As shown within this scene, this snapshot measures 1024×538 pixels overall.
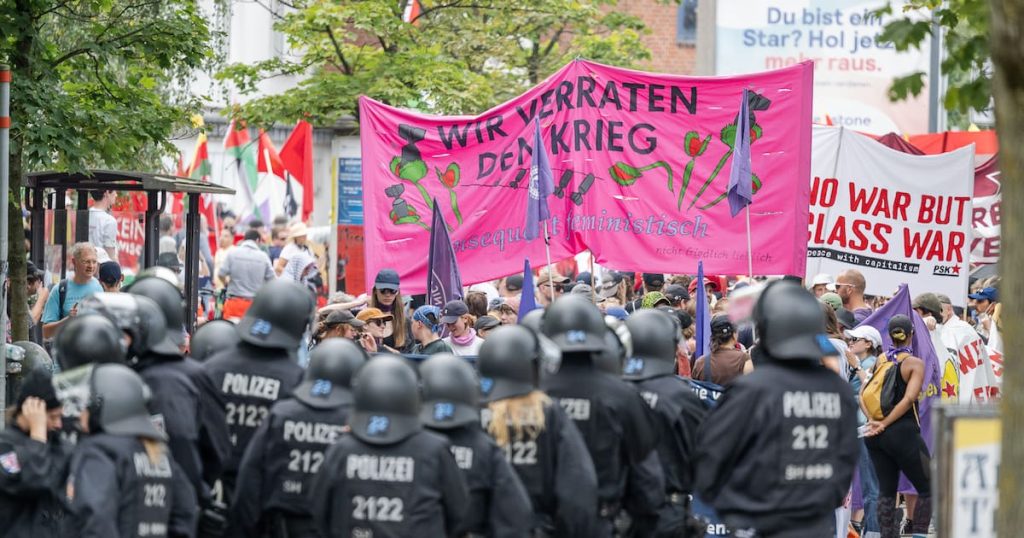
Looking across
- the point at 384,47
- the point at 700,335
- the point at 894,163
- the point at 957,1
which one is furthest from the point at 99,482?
the point at 384,47

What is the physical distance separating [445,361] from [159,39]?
6.67 m

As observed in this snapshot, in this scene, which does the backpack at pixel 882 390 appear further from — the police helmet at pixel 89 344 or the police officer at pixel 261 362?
the police helmet at pixel 89 344

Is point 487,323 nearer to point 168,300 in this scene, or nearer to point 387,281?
point 387,281

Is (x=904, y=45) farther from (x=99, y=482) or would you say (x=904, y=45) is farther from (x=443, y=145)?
(x=443, y=145)

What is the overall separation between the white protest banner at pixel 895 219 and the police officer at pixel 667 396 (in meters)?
7.04

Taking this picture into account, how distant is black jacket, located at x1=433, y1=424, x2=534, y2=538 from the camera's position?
272 inches

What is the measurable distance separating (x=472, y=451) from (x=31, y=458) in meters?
1.94

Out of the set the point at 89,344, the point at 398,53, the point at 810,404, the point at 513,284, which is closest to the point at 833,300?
the point at 513,284

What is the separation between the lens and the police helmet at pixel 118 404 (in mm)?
6719

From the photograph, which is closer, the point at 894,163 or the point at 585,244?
the point at 585,244

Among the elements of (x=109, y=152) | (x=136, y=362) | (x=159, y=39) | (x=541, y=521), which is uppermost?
(x=159, y=39)

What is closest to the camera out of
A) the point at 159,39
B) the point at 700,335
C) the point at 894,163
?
the point at 700,335

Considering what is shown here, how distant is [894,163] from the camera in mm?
15328

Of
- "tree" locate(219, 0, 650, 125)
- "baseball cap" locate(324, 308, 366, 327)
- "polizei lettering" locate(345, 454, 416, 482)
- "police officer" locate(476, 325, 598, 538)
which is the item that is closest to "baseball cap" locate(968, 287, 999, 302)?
"tree" locate(219, 0, 650, 125)
